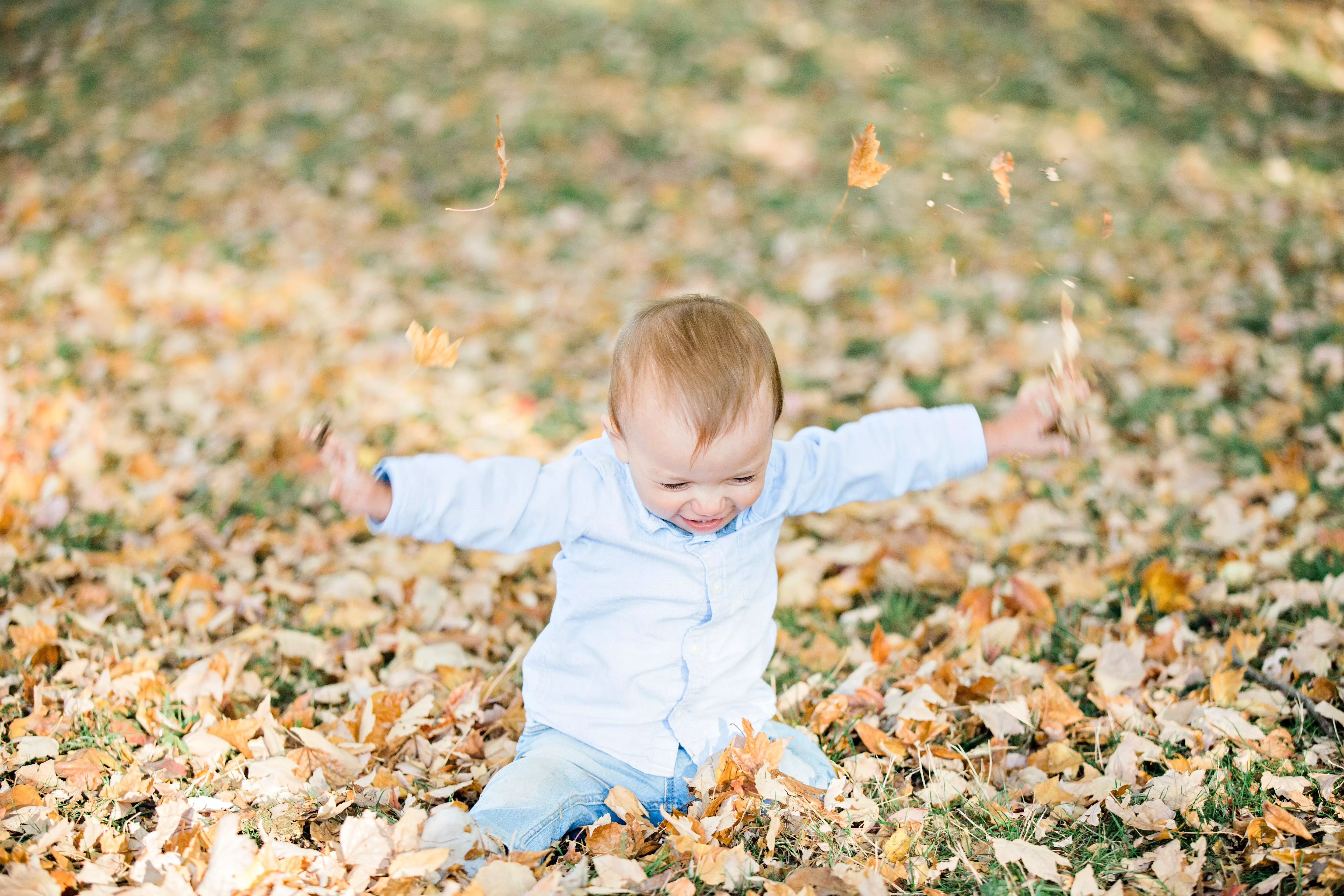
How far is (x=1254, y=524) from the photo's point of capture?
11.6ft

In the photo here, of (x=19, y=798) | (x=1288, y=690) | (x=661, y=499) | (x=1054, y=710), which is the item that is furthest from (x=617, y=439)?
(x=1288, y=690)

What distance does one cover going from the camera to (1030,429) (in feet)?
7.84

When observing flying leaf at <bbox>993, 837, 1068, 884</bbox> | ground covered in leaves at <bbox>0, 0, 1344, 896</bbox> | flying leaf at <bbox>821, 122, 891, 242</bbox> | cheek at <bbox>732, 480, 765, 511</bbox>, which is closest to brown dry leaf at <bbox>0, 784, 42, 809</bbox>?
ground covered in leaves at <bbox>0, 0, 1344, 896</bbox>

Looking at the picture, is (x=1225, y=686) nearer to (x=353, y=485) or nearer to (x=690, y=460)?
(x=690, y=460)

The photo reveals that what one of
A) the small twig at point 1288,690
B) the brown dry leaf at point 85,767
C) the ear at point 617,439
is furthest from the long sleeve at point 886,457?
the brown dry leaf at point 85,767

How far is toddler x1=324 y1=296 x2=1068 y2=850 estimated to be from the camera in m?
2.08

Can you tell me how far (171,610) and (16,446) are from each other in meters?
1.45

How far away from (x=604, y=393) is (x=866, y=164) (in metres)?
2.50

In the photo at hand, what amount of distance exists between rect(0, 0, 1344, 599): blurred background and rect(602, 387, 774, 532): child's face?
A: 1.24 m

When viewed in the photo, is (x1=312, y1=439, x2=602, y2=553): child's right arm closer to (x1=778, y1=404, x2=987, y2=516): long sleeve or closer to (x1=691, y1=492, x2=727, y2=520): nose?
(x1=691, y1=492, x2=727, y2=520): nose

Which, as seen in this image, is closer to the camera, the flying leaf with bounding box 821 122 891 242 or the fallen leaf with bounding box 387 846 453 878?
the fallen leaf with bounding box 387 846 453 878

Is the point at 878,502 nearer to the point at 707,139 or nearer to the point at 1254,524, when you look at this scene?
the point at 1254,524

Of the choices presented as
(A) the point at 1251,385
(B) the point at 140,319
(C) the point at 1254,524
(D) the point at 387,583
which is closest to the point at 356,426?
(D) the point at 387,583

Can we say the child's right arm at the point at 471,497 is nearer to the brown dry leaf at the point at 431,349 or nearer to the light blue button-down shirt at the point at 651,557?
the light blue button-down shirt at the point at 651,557
